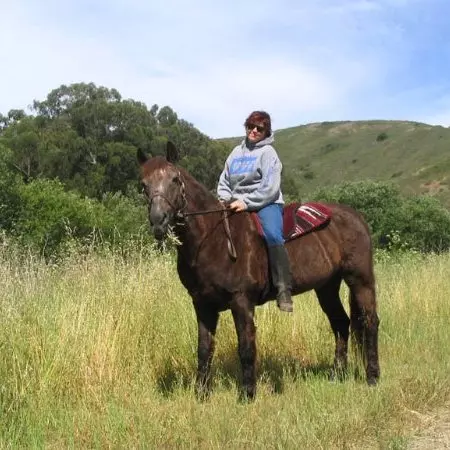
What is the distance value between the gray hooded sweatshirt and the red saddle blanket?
0.24 metres

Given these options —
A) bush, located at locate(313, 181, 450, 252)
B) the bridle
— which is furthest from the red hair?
bush, located at locate(313, 181, 450, 252)

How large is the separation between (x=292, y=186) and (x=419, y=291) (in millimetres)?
38428

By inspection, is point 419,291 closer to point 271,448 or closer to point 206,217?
point 206,217

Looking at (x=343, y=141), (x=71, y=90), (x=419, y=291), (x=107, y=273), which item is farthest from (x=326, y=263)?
(x=343, y=141)

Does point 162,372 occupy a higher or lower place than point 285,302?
lower

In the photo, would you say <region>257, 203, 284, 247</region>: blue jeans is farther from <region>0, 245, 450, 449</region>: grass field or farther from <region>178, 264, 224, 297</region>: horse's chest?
<region>0, 245, 450, 449</region>: grass field

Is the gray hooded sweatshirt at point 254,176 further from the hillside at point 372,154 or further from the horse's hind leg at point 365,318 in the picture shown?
the hillside at point 372,154

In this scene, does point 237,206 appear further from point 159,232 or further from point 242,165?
point 159,232

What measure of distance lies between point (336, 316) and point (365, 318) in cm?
50

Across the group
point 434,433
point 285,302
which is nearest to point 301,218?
point 285,302

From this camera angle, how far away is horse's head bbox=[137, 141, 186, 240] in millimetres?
4676

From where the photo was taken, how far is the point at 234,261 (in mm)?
5402

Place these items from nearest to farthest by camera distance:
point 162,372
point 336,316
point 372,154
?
1. point 162,372
2. point 336,316
3. point 372,154

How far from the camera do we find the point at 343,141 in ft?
335
